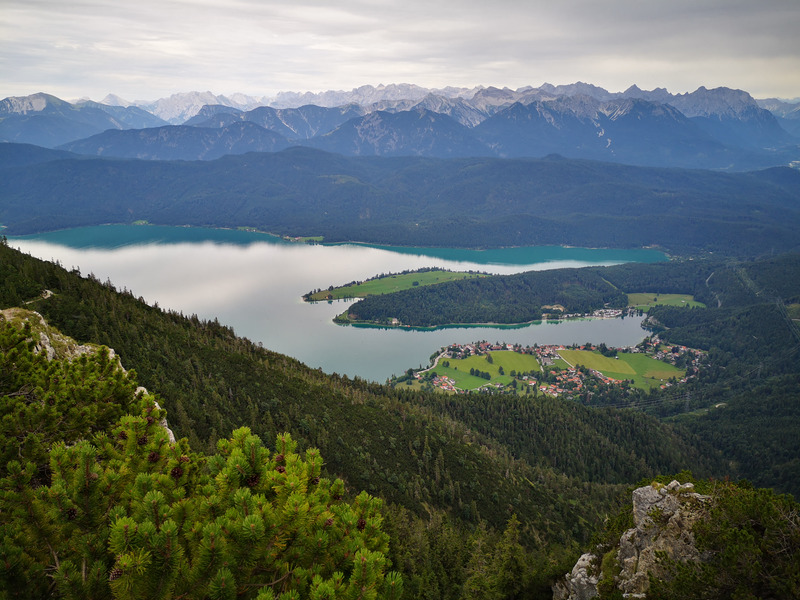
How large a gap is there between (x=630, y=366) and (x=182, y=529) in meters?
117

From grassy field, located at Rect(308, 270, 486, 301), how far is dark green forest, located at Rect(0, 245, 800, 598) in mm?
76600

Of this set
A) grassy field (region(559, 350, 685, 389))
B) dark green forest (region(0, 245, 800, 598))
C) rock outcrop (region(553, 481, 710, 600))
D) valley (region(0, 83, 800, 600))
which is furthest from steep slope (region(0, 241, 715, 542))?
grassy field (region(559, 350, 685, 389))

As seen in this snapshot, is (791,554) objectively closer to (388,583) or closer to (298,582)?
(388,583)

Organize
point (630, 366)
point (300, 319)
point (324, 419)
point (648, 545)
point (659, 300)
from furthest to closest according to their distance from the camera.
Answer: point (659, 300) < point (300, 319) < point (630, 366) < point (324, 419) < point (648, 545)

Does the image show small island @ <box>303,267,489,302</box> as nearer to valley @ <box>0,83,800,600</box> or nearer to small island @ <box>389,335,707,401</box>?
valley @ <box>0,83,800,600</box>

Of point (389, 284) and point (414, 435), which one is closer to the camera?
point (414, 435)

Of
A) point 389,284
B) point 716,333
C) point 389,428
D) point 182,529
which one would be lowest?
point 716,333

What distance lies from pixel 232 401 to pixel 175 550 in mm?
49956

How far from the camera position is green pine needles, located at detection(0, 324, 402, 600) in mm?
5641

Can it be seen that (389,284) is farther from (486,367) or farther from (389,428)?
(389,428)

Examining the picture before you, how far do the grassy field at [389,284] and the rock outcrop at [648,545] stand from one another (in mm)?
134322

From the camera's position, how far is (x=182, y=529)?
20.6ft

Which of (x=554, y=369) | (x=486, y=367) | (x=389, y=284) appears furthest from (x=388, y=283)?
(x=554, y=369)

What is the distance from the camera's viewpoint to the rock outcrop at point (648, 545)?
46.0 ft
